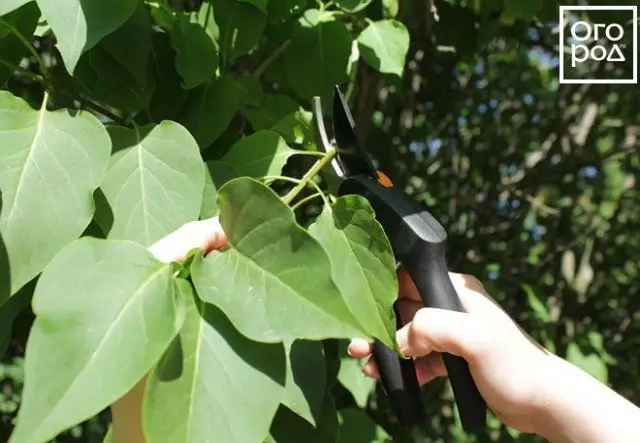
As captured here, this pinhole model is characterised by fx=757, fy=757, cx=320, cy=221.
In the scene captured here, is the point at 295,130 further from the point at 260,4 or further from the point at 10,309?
the point at 10,309

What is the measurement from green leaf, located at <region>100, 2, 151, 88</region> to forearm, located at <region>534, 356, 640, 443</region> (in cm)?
54

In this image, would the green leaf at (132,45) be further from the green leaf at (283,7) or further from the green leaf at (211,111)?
the green leaf at (283,7)

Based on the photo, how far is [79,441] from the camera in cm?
191

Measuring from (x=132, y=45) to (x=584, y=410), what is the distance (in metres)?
0.61

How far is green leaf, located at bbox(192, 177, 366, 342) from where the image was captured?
517 mm

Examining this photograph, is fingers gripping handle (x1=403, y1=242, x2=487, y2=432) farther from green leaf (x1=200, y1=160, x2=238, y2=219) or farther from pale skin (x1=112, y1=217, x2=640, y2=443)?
green leaf (x1=200, y1=160, x2=238, y2=219)

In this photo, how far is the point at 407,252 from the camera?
779 millimetres

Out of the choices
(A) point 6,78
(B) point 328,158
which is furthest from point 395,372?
(A) point 6,78

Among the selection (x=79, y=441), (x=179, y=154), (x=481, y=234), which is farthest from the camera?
(x=481, y=234)

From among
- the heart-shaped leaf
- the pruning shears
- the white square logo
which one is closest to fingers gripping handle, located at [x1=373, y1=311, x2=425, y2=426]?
the pruning shears

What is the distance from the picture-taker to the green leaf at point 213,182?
812mm

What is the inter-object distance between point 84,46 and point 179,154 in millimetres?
141

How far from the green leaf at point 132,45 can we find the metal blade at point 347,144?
21cm

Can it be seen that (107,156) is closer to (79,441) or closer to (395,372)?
(395,372)
